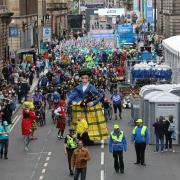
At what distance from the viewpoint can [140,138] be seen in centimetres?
2459

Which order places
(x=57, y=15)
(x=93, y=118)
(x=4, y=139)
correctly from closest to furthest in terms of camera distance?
(x=4, y=139) → (x=93, y=118) → (x=57, y=15)

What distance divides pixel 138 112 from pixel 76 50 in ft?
125

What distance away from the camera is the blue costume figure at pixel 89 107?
91.1 feet

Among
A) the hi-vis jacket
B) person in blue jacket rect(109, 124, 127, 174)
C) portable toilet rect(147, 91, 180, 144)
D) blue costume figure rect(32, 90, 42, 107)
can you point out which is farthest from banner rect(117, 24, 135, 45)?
person in blue jacket rect(109, 124, 127, 174)

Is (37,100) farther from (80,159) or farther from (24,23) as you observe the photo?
(24,23)

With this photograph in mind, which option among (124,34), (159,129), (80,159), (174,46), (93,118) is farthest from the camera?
(124,34)

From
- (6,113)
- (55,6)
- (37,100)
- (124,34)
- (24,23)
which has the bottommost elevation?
(6,113)

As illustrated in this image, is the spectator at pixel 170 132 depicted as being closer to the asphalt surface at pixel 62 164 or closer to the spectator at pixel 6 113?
the asphalt surface at pixel 62 164

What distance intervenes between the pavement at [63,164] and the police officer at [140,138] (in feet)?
1.11

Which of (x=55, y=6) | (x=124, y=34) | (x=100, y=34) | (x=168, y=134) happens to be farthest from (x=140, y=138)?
(x=55, y=6)

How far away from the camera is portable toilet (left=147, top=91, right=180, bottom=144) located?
2834cm

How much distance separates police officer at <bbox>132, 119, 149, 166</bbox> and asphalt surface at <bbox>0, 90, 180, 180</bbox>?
1.13 feet

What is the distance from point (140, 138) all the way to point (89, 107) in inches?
148

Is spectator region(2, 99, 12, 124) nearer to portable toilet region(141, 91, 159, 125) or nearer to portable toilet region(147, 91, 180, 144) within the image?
portable toilet region(141, 91, 159, 125)
